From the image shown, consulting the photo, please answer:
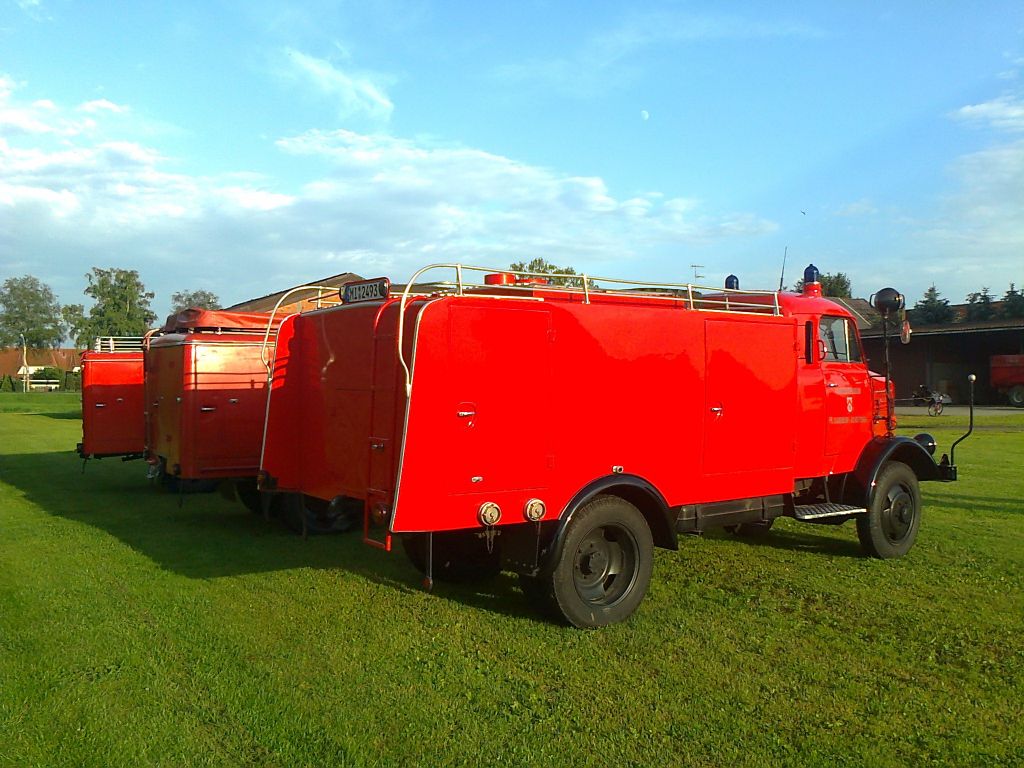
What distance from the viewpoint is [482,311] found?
5.68 m

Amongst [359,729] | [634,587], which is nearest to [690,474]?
[634,587]

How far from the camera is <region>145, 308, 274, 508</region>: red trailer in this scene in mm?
10766

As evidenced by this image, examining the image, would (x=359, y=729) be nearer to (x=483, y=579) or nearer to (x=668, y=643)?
(x=668, y=643)

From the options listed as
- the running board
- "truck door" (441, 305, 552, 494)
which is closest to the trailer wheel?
"truck door" (441, 305, 552, 494)

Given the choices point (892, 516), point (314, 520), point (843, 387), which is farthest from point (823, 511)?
point (314, 520)

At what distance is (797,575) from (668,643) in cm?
253

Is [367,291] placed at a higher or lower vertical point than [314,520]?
higher

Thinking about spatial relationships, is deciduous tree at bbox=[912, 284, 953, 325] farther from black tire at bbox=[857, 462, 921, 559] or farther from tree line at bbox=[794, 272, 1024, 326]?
black tire at bbox=[857, 462, 921, 559]

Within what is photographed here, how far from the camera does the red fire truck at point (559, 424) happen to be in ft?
18.4

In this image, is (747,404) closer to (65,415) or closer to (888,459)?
(888,459)

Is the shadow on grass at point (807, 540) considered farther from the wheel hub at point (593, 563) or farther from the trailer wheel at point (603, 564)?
the wheel hub at point (593, 563)

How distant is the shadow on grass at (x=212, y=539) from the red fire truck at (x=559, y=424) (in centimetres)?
43

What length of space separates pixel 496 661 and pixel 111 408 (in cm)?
1215

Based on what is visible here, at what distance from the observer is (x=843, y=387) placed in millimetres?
8453
